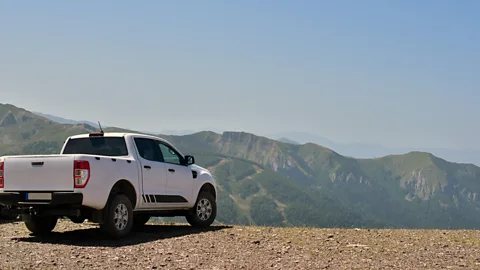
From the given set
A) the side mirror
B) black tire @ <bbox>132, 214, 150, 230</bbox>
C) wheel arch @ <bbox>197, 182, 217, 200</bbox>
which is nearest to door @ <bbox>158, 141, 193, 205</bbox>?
the side mirror

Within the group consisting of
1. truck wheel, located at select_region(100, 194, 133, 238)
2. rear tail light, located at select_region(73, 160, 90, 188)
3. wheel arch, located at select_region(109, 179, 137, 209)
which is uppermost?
rear tail light, located at select_region(73, 160, 90, 188)

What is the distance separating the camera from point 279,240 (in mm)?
12422

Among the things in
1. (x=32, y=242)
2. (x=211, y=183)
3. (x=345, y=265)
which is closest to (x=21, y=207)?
(x=32, y=242)

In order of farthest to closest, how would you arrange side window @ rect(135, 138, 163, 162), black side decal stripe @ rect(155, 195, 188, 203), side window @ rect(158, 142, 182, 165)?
side window @ rect(158, 142, 182, 165)
black side decal stripe @ rect(155, 195, 188, 203)
side window @ rect(135, 138, 163, 162)

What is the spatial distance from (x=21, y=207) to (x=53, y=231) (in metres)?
2.37

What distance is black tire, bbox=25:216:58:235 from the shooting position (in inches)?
518

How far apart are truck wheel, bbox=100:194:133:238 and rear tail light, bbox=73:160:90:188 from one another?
2.80 feet

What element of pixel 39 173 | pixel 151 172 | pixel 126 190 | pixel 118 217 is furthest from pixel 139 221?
pixel 39 173

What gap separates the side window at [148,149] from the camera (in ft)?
44.7

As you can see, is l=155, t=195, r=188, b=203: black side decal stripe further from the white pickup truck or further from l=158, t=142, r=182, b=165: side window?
l=158, t=142, r=182, b=165: side window

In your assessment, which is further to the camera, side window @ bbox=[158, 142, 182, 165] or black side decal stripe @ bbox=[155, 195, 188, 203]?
side window @ bbox=[158, 142, 182, 165]

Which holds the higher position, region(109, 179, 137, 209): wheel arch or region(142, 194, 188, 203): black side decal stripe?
region(109, 179, 137, 209): wheel arch

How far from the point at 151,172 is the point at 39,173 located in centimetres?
266

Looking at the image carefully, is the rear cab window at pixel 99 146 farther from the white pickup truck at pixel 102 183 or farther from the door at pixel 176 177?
the door at pixel 176 177
